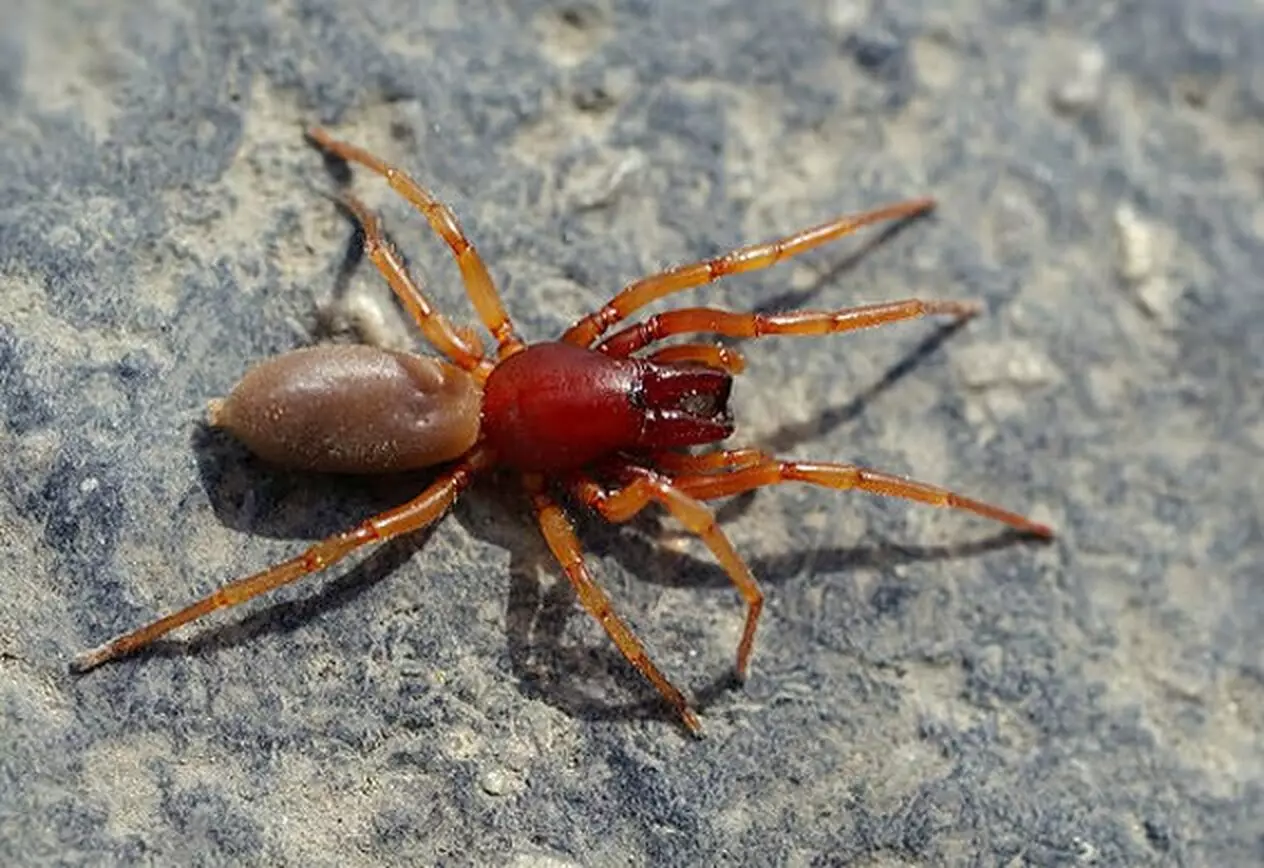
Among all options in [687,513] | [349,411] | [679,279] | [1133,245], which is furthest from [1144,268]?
[349,411]

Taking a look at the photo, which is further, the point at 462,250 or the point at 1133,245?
the point at 1133,245

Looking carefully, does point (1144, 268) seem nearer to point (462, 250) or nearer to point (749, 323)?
point (749, 323)

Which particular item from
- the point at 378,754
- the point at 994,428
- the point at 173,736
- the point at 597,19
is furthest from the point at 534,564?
the point at 597,19

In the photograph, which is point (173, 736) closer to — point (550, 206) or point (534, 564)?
point (534, 564)

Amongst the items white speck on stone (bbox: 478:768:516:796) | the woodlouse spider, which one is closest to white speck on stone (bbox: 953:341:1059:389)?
the woodlouse spider

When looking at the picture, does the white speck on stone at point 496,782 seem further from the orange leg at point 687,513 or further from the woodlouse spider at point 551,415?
the orange leg at point 687,513

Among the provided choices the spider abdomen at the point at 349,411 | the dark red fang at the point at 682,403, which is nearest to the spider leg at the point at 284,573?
the spider abdomen at the point at 349,411
